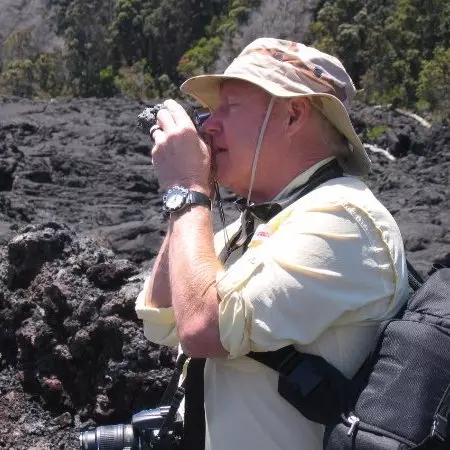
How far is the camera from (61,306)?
11.7 ft

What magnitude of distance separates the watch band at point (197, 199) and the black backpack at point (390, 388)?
305 mm

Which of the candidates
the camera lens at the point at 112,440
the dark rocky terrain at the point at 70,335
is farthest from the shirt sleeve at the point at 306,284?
the dark rocky terrain at the point at 70,335

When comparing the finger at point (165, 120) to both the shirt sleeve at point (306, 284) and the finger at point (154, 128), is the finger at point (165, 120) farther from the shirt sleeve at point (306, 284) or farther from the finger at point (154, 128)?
the shirt sleeve at point (306, 284)

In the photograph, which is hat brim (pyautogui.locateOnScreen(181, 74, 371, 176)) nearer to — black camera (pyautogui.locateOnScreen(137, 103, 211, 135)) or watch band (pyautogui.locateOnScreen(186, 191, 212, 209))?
black camera (pyautogui.locateOnScreen(137, 103, 211, 135))

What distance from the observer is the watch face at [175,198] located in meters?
1.52

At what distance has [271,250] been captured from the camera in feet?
4.55

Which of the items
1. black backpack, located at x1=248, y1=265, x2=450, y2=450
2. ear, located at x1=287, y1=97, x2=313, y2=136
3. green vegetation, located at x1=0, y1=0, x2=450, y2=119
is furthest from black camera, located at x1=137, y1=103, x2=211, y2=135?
green vegetation, located at x1=0, y1=0, x2=450, y2=119

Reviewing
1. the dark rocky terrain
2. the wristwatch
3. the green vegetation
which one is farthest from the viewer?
the green vegetation

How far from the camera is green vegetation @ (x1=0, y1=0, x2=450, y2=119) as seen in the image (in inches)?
1062

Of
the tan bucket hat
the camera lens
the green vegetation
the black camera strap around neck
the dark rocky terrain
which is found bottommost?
the green vegetation

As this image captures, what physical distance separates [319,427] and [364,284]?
0.27 m

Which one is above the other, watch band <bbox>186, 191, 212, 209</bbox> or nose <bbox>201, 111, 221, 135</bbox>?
nose <bbox>201, 111, 221, 135</bbox>

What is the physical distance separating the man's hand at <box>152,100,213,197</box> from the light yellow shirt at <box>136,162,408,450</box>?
0.52 feet

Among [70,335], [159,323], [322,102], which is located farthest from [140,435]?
[70,335]
